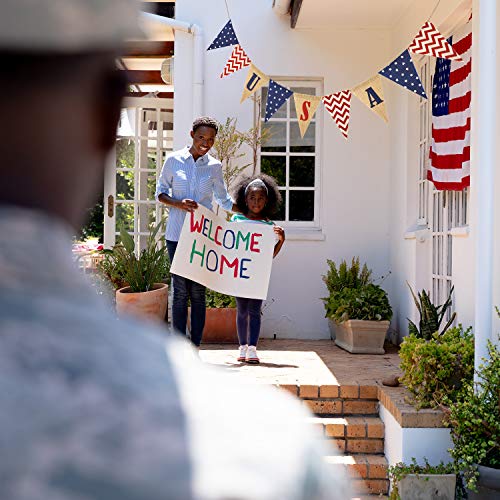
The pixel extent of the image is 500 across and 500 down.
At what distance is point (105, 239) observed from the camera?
912cm

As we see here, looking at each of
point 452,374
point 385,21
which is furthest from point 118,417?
point 385,21

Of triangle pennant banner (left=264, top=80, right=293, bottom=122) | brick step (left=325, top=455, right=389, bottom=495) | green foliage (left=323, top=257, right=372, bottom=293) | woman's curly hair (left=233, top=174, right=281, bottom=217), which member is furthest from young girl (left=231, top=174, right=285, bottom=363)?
brick step (left=325, top=455, right=389, bottom=495)

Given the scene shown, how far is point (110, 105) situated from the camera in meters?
0.54

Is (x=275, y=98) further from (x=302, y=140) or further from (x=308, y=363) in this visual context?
(x=308, y=363)

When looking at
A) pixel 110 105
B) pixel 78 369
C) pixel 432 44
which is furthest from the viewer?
pixel 432 44

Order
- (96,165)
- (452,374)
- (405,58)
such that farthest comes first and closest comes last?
(405,58), (452,374), (96,165)

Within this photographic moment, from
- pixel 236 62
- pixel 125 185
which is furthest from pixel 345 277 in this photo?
pixel 125 185

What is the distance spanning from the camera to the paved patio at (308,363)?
20.2ft

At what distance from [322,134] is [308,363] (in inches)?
99.1

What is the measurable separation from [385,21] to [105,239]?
3.39 meters

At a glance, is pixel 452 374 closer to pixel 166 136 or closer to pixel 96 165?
pixel 96 165

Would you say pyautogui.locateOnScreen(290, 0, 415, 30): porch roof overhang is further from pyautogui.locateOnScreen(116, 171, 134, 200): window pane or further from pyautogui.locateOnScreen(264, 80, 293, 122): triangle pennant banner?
pyautogui.locateOnScreen(116, 171, 134, 200): window pane

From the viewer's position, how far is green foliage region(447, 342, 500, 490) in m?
4.33

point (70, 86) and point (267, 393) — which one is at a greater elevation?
point (70, 86)
